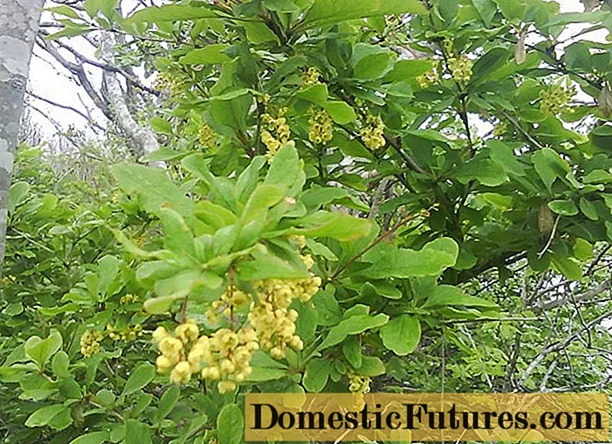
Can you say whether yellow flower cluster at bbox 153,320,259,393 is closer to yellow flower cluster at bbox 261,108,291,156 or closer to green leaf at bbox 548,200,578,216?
yellow flower cluster at bbox 261,108,291,156

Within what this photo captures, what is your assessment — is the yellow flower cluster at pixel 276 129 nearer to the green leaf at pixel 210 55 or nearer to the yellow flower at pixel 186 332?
the green leaf at pixel 210 55

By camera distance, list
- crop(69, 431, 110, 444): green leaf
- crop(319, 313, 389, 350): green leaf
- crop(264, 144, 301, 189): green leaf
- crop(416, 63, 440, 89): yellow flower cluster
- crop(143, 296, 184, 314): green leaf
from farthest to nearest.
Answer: crop(416, 63, 440, 89): yellow flower cluster
crop(69, 431, 110, 444): green leaf
crop(319, 313, 389, 350): green leaf
crop(264, 144, 301, 189): green leaf
crop(143, 296, 184, 314): green leaf

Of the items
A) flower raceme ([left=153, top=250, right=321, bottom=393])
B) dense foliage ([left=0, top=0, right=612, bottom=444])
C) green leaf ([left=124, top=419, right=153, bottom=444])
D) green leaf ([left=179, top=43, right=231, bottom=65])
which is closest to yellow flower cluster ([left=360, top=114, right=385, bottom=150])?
dense foliage ([left=0, top=0, right=612, bottom=444])

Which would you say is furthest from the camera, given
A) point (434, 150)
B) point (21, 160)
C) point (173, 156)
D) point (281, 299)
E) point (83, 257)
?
point (21, 160)

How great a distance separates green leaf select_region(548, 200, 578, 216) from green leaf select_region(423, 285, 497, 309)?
0.22 meters

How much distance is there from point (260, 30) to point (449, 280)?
0.55m

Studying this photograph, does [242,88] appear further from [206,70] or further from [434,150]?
[434,150]

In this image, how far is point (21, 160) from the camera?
1.78 meters

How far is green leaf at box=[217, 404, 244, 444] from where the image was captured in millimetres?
780

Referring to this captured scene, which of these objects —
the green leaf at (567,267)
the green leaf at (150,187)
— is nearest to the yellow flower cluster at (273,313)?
the green leaf at (150,187)

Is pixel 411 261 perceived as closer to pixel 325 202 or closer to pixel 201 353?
pixel 325 202

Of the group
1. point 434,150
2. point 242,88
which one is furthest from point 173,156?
point 434,150

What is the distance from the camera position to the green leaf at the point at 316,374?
79cm

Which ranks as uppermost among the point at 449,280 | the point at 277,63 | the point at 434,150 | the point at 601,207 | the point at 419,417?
the point at 277,63
